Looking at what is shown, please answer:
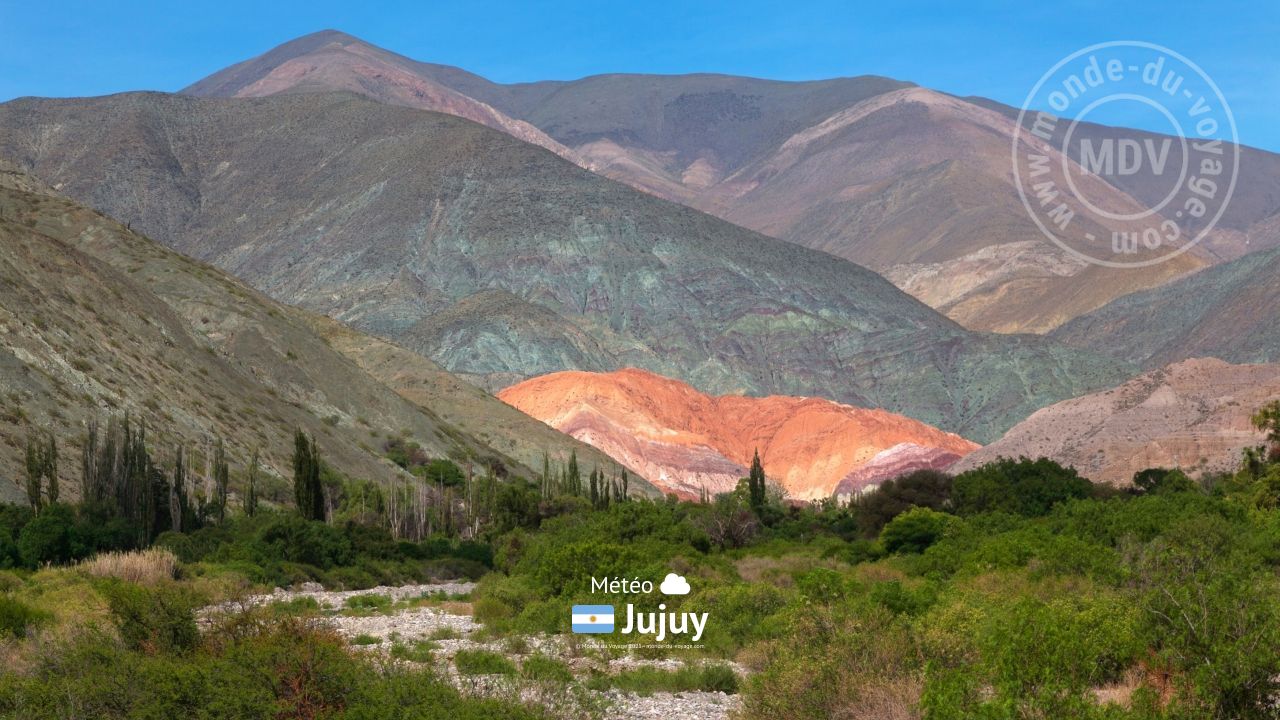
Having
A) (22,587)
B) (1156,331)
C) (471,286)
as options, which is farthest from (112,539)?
(1156,331)

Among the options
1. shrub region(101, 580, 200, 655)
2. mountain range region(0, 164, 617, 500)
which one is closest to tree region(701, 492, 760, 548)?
mountain range region(0, 164, 617, 500)

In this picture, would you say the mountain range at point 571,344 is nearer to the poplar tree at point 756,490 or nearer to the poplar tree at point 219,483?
the poplar tree at point 219,483

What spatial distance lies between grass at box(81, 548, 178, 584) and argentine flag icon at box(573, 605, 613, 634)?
26.2 feet

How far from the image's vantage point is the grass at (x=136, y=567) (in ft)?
92.9

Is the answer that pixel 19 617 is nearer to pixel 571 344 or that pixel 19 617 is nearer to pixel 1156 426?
pixel 1156 426

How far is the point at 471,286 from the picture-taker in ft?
559

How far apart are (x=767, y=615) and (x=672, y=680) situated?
18.4ft

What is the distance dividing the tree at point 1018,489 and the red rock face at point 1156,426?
19.3 metres

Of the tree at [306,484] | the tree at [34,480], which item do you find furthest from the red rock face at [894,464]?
the tree at [34,480]

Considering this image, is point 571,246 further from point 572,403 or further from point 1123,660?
point 1123,660

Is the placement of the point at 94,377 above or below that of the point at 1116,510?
above

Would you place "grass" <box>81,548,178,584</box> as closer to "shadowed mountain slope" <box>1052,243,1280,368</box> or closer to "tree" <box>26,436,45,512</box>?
"tree" <box>26,436,45,512</box>

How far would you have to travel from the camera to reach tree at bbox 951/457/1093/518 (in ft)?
170

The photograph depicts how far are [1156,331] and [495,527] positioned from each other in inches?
5836
